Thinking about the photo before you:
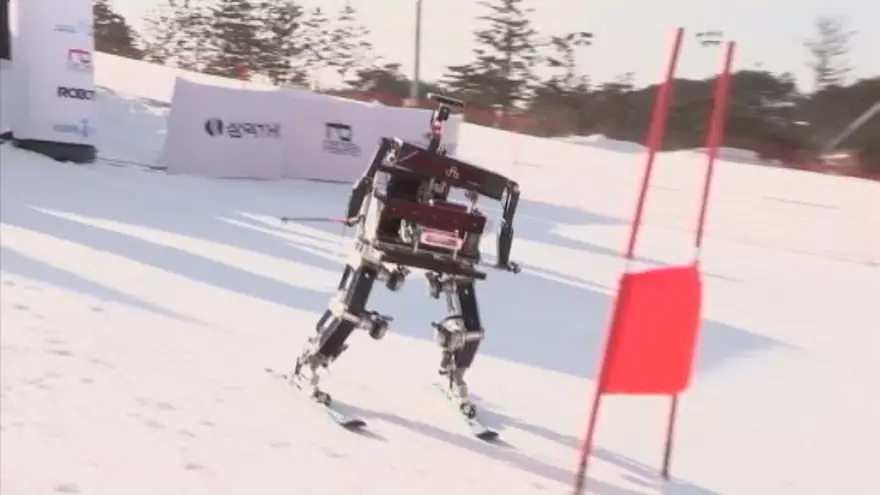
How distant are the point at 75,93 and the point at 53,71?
216mm

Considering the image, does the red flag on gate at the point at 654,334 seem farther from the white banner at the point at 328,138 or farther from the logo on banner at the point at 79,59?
the white banner at the point at 328,138

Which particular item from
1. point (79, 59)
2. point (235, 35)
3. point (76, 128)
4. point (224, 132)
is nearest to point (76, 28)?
point (79, 59)

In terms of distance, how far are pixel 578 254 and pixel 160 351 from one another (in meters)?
3.81

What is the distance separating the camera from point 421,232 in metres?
2.43

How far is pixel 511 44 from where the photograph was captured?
3371 mm

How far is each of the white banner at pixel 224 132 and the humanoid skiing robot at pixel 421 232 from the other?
5.62 meters

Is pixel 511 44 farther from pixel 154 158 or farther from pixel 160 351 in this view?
pixel 154 158

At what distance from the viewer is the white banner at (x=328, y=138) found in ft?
29.1

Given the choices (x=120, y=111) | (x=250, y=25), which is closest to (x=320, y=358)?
(x=250, y=25)

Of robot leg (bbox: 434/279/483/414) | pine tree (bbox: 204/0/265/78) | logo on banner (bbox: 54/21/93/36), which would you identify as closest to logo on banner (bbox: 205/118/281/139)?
logo on banner (bbox: 54/21/93/36)

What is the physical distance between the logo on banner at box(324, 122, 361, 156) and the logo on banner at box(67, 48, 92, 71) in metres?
2.34

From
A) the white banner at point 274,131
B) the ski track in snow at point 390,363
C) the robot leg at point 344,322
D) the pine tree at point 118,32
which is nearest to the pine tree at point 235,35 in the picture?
the pine tree at point 118,32

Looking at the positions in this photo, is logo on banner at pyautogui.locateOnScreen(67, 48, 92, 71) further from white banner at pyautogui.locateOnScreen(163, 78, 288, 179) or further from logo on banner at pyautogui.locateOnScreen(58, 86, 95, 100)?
white banner at pyautogui.locateOnScreen(163, 78, 288, 179)

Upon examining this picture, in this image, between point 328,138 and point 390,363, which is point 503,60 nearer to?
point 390,363
